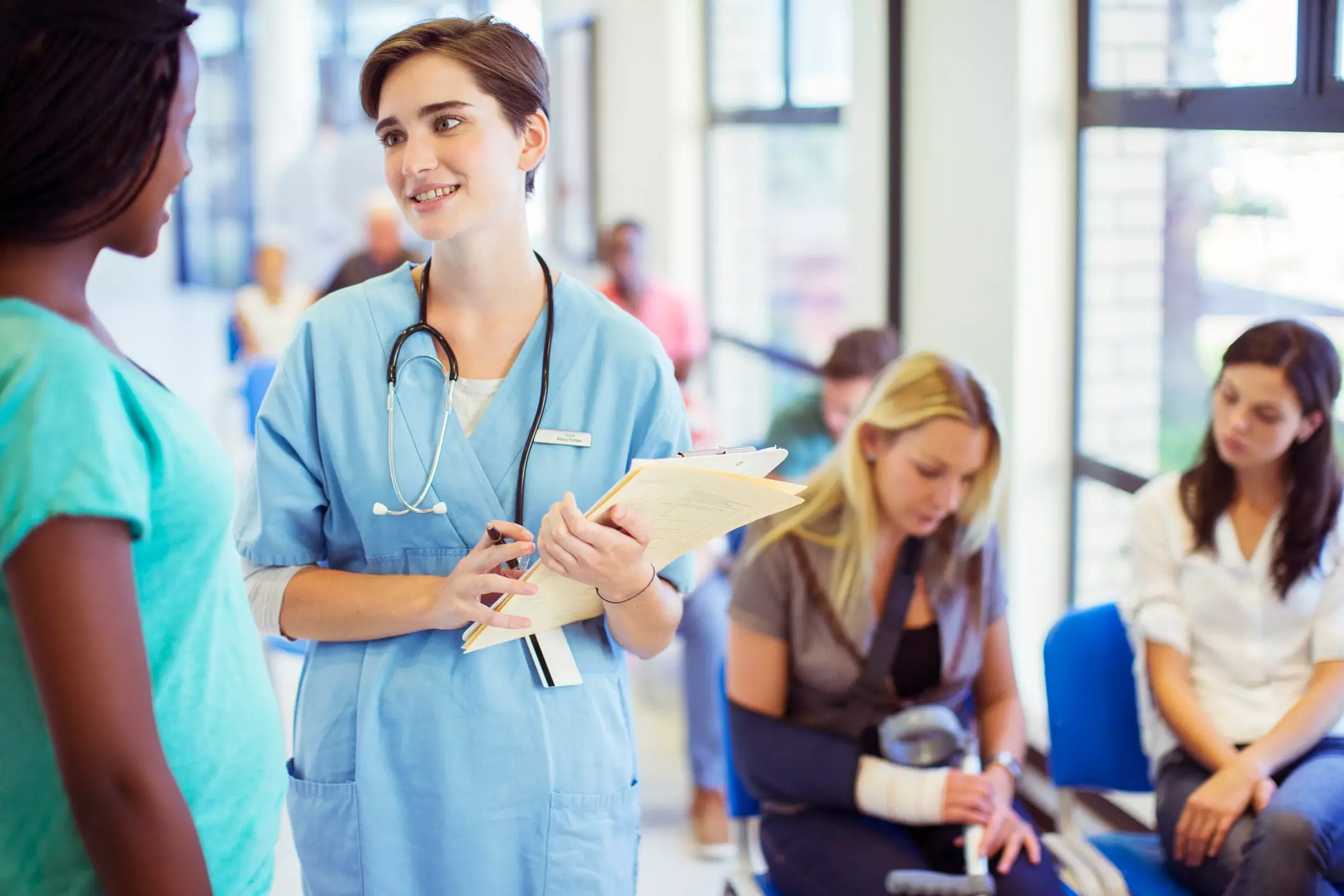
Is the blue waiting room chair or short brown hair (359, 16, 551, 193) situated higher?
short brown hair (359, 16, 551, 193)

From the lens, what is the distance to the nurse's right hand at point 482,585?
1.26 meters

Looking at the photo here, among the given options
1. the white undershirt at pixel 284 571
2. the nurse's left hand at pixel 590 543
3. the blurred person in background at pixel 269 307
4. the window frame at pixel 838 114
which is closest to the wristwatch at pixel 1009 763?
the nurse's left hand at pixel 590 543

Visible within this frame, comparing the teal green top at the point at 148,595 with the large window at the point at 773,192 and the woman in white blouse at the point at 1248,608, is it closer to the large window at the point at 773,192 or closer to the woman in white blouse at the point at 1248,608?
the woman in white blouse at the point at 1248,608

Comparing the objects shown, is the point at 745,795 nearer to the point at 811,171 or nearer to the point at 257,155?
the point at 811,171

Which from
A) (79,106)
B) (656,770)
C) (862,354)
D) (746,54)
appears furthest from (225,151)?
(79,106)

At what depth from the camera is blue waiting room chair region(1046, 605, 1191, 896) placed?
2.04 m

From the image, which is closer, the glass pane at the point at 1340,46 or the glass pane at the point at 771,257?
the glass pane at the point at 1340,46

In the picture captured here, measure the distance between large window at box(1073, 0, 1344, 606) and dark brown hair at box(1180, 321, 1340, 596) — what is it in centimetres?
23

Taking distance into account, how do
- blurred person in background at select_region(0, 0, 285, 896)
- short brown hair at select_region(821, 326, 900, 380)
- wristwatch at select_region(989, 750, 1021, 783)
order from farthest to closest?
short brown hair at select_region(821, 326, 900, 380) < wristwatch at select_region(989, 750, 1021, 783) < blurred person in background at select_region(0, 0, 285, 896)

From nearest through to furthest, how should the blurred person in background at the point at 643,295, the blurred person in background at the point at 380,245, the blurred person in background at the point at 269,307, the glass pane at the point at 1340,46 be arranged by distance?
1. the glass pane at the point at 1340,46
2. the blurred person in background at the point at 643,295
3. the blurred person in background at the point at 380,245
4. the blurred person in background at the point at 269,307

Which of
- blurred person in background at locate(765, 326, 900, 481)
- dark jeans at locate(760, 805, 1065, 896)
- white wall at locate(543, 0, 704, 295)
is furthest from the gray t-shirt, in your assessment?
white wall at locate(543, 0, 704, 295)

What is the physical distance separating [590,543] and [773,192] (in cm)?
439

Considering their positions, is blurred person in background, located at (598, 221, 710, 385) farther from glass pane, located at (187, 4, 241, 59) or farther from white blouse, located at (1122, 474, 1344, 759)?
glass pane, located at (187, 4, 241, 59)

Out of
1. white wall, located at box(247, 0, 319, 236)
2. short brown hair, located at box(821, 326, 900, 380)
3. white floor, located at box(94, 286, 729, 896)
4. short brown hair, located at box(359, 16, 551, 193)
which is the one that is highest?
white wall, located at box(247, 0, 319, 236)
